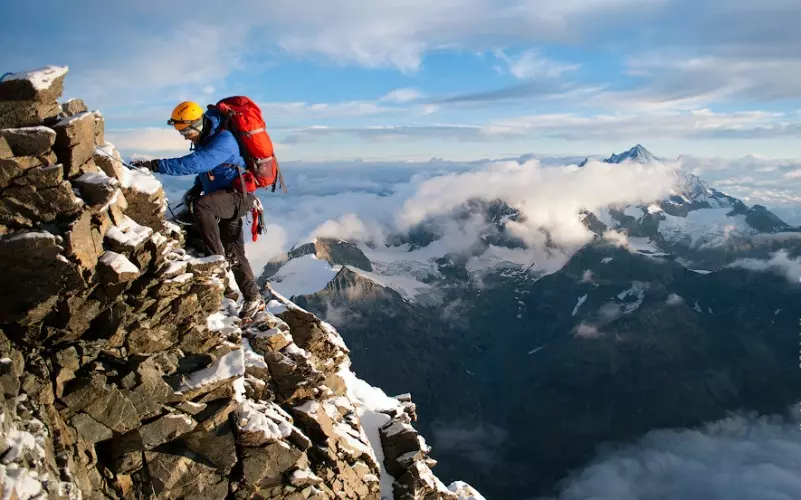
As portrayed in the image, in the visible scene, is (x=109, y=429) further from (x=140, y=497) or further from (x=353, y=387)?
(x=353, y=387)

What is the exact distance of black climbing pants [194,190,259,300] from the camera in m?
20.2

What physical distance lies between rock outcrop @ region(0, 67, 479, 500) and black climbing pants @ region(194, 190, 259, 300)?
4.25ft

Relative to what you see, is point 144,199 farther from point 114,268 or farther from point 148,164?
point 114,268

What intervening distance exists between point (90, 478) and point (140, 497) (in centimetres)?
168

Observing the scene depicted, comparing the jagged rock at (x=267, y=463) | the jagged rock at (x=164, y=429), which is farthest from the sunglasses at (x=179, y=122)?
the jagged rock at (x=267, y=463)

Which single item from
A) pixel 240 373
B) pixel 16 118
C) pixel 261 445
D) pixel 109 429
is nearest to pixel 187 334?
pixel 240 373

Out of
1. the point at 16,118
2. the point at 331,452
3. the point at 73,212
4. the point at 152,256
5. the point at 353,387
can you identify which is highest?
the point at 16,118

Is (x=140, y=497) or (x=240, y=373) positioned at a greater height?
(x=240, y=373)

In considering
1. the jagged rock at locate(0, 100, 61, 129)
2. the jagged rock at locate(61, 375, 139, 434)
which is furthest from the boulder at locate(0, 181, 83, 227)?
the jagged rock at locate(61, 375, 139, 434)

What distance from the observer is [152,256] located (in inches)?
658

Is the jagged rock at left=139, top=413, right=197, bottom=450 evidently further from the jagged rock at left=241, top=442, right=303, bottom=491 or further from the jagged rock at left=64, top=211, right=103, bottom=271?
the jagged rock at left=64, top=211, right=103, bottom=271

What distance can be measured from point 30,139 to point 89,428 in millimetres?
7980

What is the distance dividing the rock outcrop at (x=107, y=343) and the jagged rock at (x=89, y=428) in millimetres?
29

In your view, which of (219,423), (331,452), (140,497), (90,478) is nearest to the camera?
(90,478)
